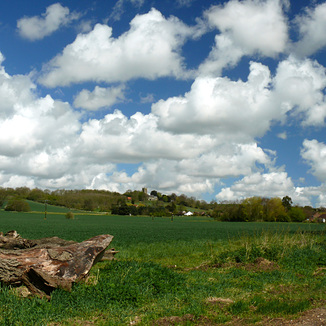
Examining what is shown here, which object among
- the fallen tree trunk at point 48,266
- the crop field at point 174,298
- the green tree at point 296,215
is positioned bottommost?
the green tree at point 296,215

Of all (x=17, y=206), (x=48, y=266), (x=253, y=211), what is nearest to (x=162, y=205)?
(x=253, y=211)

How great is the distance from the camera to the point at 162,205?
138250mm

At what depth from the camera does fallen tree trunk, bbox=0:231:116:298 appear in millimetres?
8125

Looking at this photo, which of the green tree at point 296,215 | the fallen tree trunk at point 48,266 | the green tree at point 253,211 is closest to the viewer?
the fallen tree trunk at point 48,266

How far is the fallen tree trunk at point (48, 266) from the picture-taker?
8.12 meters

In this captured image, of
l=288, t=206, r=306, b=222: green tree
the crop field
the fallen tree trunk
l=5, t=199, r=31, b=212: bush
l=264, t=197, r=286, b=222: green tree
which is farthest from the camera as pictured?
l=5, t=199, r=31, b=212: bush

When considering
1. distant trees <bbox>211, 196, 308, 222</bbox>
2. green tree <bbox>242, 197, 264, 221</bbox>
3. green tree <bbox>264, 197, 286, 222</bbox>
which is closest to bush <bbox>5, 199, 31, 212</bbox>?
distant trees <bbox>211, 196, 308, 222</bbox>

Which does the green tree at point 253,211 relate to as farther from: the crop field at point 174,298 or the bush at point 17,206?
the crop field at point 174,298

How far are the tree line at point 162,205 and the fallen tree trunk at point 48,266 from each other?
82.2 metres

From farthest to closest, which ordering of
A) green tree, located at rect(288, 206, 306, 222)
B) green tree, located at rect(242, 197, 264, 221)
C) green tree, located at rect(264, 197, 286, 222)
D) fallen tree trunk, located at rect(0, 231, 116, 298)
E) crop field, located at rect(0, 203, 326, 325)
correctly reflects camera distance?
1. green tree, located at rect(288, 206, 306, 222)
2. green tree, located at rect(264, 197, 286, 222)
3. green tree, located at rect(242, 197, 264, 221)
4. fallen tree trunk, located at rect(0, 231, 116, 298)
5. crop field, located at rect(0, 203, 326, 325)

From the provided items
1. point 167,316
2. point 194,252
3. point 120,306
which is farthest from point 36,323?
point 194,252

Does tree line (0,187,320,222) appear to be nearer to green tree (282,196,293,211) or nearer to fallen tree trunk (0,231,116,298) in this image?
green tree (282,196,293,211)

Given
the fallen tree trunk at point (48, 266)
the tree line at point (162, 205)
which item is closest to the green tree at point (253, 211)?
the tree line at point (162, 205)

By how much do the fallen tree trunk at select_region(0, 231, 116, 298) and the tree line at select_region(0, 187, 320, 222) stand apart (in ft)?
270
